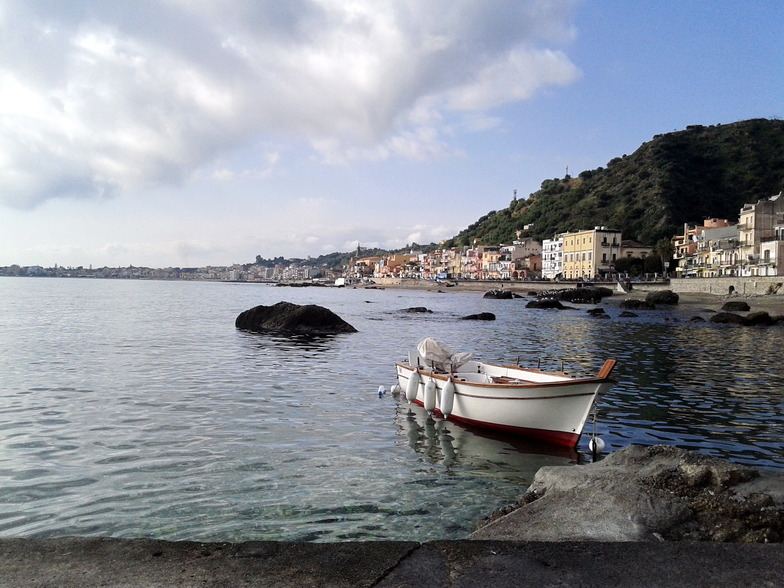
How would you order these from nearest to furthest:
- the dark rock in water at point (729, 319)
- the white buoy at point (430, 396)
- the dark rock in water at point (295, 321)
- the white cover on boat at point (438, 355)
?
1. the white buoy at point (430, 396)
2. the white cover on boat at point (438, 355)
3. the dark rock in water at point (295, 321)
4. the dark rock in water at point (729, 319)

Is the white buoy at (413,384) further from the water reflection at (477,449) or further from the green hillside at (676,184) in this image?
the green hillside at (676,184)

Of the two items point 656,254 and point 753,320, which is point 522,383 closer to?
point 753,320

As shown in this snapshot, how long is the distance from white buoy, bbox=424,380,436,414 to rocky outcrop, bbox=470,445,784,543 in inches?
302

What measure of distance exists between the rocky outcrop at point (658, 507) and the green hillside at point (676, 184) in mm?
138662

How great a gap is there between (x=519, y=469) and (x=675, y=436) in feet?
15.5

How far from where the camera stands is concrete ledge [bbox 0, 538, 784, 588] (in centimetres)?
467

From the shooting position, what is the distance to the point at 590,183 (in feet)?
610

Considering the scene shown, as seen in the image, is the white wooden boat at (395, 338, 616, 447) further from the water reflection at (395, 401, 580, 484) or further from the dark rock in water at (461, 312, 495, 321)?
the dark rock in water at (461, 312, 495, 321)

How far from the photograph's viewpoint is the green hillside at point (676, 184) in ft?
466

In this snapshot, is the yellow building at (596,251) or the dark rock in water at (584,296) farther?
the yellow building at (596,251)

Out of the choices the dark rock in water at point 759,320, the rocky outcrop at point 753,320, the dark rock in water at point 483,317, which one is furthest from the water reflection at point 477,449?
the dark rock in water at point 759,320

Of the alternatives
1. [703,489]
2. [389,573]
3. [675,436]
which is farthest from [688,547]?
[675,436]

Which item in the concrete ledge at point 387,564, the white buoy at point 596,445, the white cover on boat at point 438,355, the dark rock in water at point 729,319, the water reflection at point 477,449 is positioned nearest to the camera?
the concrete ledge at point 387,564

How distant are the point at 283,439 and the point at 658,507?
8351 mm
